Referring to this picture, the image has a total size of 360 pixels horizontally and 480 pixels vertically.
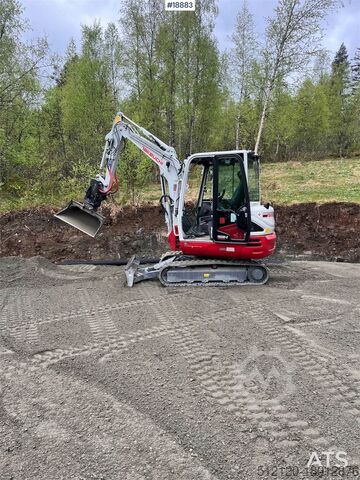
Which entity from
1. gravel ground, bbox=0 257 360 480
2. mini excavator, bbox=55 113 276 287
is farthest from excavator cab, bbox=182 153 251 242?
gravel ground, bbox=0 257 360 480

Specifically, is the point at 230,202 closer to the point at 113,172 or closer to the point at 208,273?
the point at 208,273

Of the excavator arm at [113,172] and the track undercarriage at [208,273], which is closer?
the track undercarriage at [208,273]

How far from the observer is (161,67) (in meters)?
14.2

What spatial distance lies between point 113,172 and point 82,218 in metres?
0.92

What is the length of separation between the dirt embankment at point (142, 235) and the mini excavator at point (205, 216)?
8.89 feet

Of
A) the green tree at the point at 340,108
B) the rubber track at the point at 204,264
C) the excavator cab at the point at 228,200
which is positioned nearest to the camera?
the excavator cab at the point at 228,200

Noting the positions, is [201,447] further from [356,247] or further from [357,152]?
[357,152]

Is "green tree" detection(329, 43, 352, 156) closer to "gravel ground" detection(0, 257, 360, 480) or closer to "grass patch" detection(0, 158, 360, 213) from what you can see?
"grass patch" detection(0, 158, 360, 213)

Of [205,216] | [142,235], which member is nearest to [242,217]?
[205,216]

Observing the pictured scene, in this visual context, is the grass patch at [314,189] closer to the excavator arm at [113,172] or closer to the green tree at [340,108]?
the excavator arm at [113,172]

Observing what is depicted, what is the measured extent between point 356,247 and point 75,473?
757cm

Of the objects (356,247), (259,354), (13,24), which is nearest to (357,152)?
(356,247)

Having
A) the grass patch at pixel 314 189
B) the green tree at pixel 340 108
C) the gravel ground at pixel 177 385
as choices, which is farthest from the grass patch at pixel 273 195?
the green tree at pixel 340 108

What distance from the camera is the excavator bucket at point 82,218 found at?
5852 millimetres
